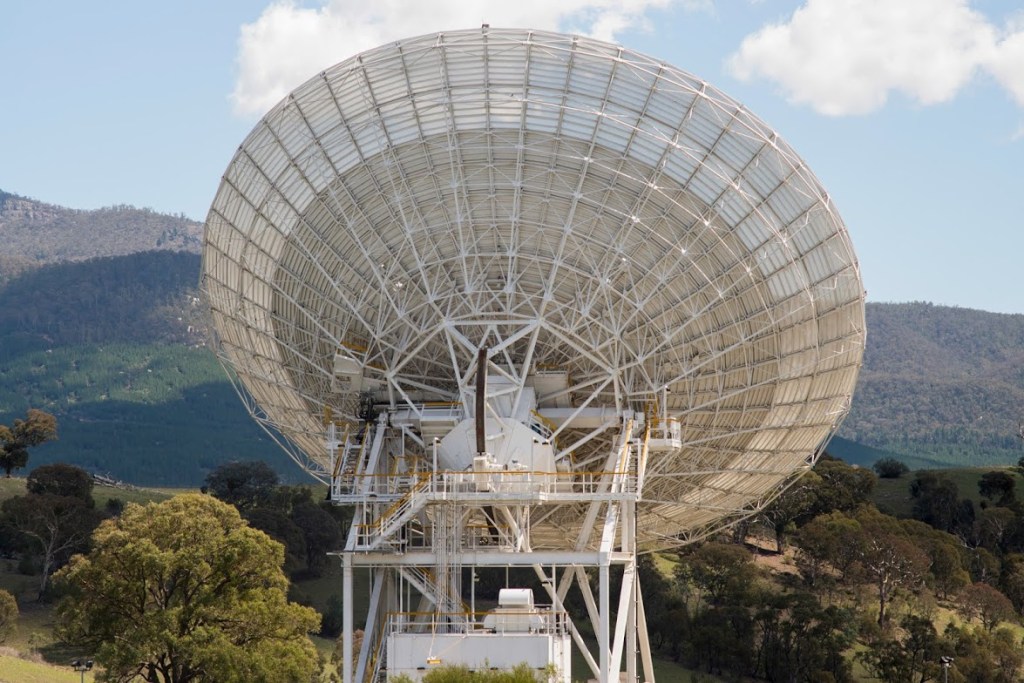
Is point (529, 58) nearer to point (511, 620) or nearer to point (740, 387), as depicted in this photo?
point (740, 387)

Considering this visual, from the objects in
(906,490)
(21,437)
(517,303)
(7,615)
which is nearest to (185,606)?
(517,303)

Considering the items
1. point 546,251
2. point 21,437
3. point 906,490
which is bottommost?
point 906,490

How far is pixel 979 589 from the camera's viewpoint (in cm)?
10288

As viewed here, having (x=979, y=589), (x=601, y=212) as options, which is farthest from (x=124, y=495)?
(x=601, y=212)

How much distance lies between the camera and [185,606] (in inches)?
2357

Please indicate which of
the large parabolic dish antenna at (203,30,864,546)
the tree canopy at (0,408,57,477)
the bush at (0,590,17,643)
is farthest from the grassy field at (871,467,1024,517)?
the large parabolic dish antenna at (203,30,864,546)

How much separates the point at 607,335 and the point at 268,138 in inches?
494

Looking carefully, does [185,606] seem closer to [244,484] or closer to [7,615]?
[7,615]

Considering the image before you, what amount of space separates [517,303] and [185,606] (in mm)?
18461

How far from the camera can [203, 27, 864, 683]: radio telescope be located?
155ft

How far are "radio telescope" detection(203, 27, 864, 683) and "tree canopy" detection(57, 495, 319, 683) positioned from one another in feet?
24.9

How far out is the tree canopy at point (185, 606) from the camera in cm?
5709

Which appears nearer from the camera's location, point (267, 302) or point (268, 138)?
point (268, 138)

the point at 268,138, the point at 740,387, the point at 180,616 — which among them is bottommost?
the point at 180,616
